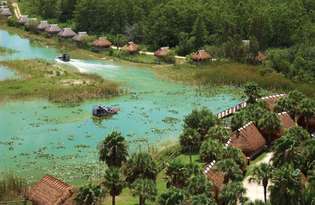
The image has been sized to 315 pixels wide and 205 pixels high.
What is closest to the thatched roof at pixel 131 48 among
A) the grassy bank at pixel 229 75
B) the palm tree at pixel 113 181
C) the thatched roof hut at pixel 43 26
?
the grassy bank at pixel 229 75

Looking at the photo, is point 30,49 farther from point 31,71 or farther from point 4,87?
point 4,87

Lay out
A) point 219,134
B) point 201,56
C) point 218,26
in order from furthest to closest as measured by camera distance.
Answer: point 218,26
point 201,56
point 219,134

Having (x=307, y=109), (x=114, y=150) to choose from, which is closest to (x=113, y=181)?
(x=114, y=150)

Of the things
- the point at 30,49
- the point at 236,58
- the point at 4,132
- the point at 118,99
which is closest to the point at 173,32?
the point at 236,58

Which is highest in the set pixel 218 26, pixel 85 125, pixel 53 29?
pixel 218 26

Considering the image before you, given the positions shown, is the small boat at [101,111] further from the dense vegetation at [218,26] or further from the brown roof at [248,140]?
the dense vegetation at [218,26]

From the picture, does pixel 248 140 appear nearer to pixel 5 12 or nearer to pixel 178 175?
pixel 178 175
